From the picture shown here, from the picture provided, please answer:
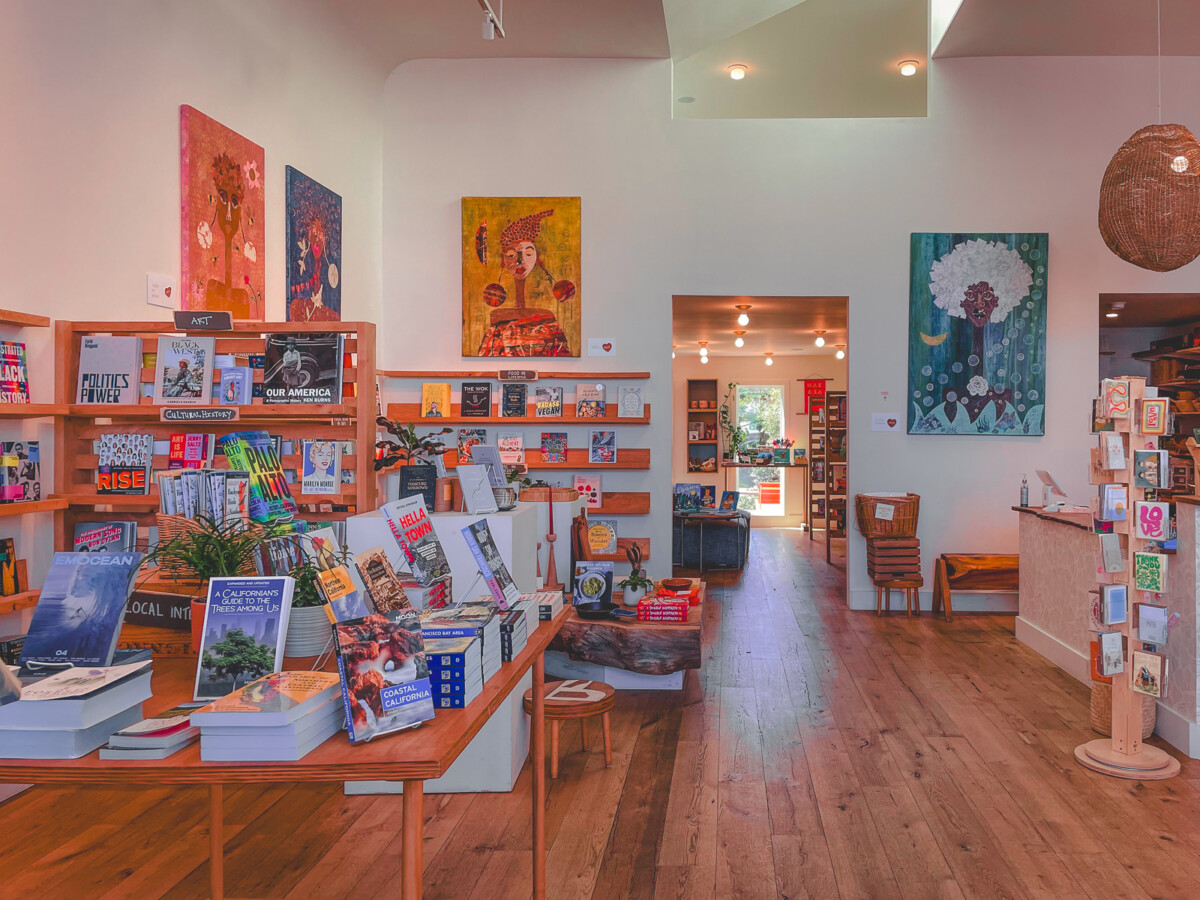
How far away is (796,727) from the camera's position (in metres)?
3.88

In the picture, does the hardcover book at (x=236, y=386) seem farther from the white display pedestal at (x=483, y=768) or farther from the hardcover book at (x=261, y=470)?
the white display pedestal at (x=483, y=768)

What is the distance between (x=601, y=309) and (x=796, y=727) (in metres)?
3.80

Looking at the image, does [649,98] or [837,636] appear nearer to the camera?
[837,636]

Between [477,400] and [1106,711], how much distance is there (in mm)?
4575

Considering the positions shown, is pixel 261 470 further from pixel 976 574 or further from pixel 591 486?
pixel 976 574

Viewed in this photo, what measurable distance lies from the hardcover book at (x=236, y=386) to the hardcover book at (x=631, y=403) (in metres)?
3.38

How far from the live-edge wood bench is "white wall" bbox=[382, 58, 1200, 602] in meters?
0.28

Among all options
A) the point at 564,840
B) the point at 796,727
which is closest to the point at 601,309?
the point at 796,727

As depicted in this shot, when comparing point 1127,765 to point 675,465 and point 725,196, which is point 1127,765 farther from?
point 675,465

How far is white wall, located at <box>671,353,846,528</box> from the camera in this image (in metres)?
14.3

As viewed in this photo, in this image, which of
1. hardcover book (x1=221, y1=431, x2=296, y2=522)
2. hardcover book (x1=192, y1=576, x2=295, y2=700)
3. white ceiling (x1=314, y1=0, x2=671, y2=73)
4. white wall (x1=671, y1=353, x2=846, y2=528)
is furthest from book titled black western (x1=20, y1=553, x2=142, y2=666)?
white wall (x1=671, y1=353, x2=846, y2=528)

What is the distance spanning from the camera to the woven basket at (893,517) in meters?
6.40

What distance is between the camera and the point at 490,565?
2137 mm

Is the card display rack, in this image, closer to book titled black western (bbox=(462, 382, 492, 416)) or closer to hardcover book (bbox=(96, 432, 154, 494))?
hardcover book (bbox=(96, 432, 154, 494))
